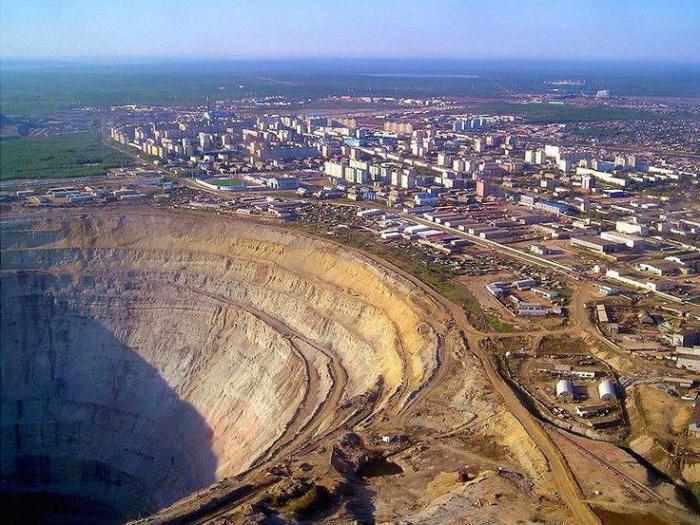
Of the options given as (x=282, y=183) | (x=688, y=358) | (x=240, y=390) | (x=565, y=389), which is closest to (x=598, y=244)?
(x=688, y=358)

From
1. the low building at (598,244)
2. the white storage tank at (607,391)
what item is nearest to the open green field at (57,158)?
the low building at (598,244)

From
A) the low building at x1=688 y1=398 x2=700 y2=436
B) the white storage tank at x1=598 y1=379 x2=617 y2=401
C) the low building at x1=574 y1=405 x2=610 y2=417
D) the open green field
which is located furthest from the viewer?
the open green field

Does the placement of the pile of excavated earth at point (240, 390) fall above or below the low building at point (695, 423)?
below

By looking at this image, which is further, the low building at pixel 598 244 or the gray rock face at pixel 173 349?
the low building at pixel 598 244

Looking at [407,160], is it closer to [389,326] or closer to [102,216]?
[102,216]

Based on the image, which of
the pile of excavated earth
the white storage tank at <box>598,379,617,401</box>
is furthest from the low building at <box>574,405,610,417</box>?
the pile of excavated earth

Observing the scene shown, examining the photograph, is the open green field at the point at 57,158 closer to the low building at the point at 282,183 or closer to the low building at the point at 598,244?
the low building at the point at 282,183

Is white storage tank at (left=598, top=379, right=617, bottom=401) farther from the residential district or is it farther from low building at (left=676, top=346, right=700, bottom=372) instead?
low building at (left=676, top=346, right=700, bottom=372)

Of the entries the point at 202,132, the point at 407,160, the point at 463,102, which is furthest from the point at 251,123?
the point at 463,102
